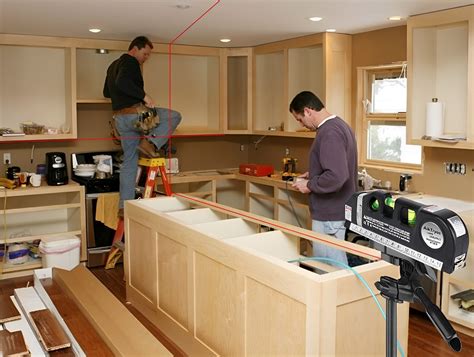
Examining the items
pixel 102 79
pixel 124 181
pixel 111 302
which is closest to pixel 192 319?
pixel 111 302

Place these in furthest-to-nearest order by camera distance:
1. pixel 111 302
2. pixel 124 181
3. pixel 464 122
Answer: pixel 124 181 < pixel 464 122 < pixel 111 302

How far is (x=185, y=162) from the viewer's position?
603cm

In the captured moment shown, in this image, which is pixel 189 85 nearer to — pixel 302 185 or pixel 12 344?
pixel 302 185

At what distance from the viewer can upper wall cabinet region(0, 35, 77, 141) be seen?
195 inches

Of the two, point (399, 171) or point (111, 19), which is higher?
point (111, 19)

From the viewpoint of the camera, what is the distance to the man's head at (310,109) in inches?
133

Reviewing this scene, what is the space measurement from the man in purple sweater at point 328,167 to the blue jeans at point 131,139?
1872mm

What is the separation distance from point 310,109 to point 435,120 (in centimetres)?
114

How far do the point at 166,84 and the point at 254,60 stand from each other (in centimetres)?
99

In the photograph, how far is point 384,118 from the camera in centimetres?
472

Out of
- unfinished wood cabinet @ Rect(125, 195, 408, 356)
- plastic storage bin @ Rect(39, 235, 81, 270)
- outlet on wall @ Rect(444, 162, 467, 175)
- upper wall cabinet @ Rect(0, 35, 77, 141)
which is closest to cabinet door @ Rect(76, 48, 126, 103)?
upper wall cabinet @ Rect(0, 35, 77, 141)

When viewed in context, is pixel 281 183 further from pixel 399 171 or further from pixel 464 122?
pixel 464 122

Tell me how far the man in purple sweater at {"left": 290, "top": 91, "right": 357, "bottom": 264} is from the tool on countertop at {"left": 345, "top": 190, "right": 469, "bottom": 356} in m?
1.58

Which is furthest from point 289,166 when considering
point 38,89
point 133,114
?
point 38,89
